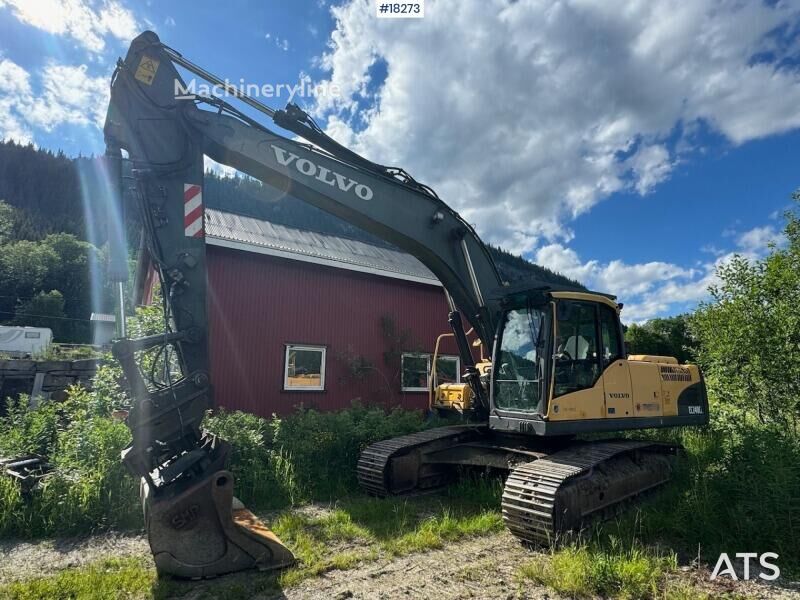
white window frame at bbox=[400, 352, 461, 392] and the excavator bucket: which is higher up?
white window frame at bbox=[400, 352, 461, 392]

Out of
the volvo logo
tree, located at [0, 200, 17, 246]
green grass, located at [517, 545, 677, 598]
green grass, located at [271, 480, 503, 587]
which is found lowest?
green grass, located at [271, 480, 503, 587]

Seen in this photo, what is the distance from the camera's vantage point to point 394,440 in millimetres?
6750

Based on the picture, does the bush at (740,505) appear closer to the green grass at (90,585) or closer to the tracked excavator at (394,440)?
the tracked excavator at (394,440)

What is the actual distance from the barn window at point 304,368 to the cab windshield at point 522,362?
653cm

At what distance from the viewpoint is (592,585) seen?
3625 millimetres

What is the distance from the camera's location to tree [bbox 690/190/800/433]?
752cm

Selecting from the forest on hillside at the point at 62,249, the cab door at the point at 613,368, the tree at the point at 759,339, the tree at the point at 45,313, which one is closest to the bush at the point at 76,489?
the cab door at the point at 613,368

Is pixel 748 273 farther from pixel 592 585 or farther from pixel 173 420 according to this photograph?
pixel 173 420

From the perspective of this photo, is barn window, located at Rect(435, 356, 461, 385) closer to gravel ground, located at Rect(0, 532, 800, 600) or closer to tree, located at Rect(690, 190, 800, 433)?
tree, located at Rect(690, 190, 800, 433)

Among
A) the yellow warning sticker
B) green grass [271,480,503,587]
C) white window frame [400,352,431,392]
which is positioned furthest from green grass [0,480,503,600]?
white window frame [400,352,431,392]

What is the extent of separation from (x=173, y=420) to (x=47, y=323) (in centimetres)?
5172

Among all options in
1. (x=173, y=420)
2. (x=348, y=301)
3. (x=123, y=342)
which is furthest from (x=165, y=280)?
(x=348, y=301)

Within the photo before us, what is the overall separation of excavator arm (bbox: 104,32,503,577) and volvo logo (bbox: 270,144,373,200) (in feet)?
0.04

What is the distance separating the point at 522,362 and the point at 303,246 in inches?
328
